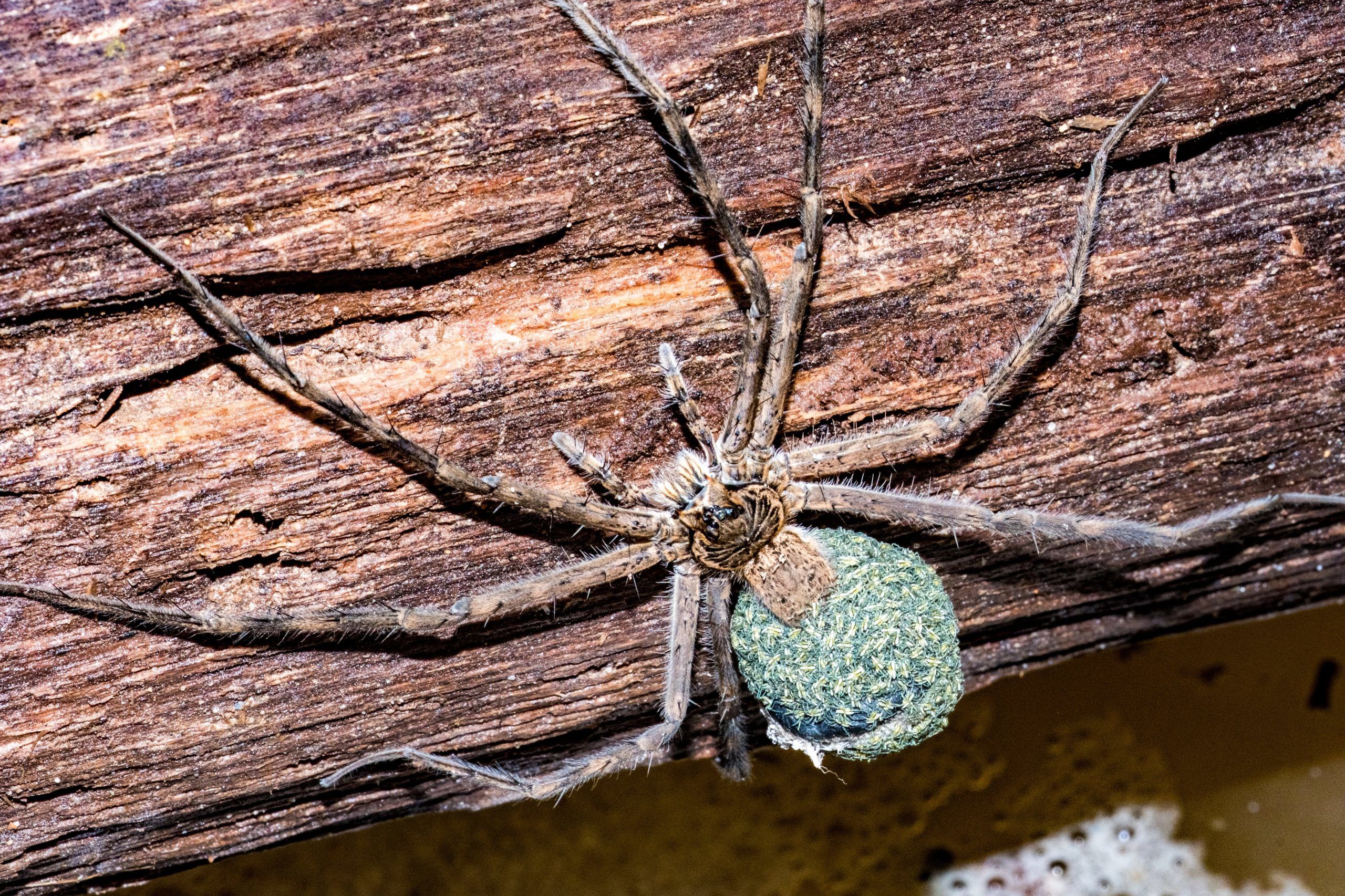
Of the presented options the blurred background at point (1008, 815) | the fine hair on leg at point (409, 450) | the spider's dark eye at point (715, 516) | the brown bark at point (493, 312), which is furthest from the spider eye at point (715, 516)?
the blurred background at point (1008, 815)

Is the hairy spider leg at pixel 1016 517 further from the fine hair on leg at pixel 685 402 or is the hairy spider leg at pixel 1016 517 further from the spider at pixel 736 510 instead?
the fine hair on leg at pixel 685 402

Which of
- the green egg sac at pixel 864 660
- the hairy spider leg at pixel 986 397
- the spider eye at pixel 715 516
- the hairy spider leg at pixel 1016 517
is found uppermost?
the hairy spider leg at pixel 986 397

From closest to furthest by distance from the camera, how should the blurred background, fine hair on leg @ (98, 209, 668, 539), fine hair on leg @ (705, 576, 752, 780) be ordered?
fine hair on leg @ (98, 209, 668, 539)
fine hair on leg @ (705, 576, 752, 780)
the blurred background

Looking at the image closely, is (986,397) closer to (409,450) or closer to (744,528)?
(744,528)

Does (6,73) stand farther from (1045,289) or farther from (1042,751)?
(1042,751)

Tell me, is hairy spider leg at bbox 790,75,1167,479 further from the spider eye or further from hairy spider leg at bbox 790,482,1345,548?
the spider eye

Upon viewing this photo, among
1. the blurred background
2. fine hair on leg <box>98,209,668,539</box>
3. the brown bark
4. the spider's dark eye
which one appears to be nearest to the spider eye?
the spider's dark eye
